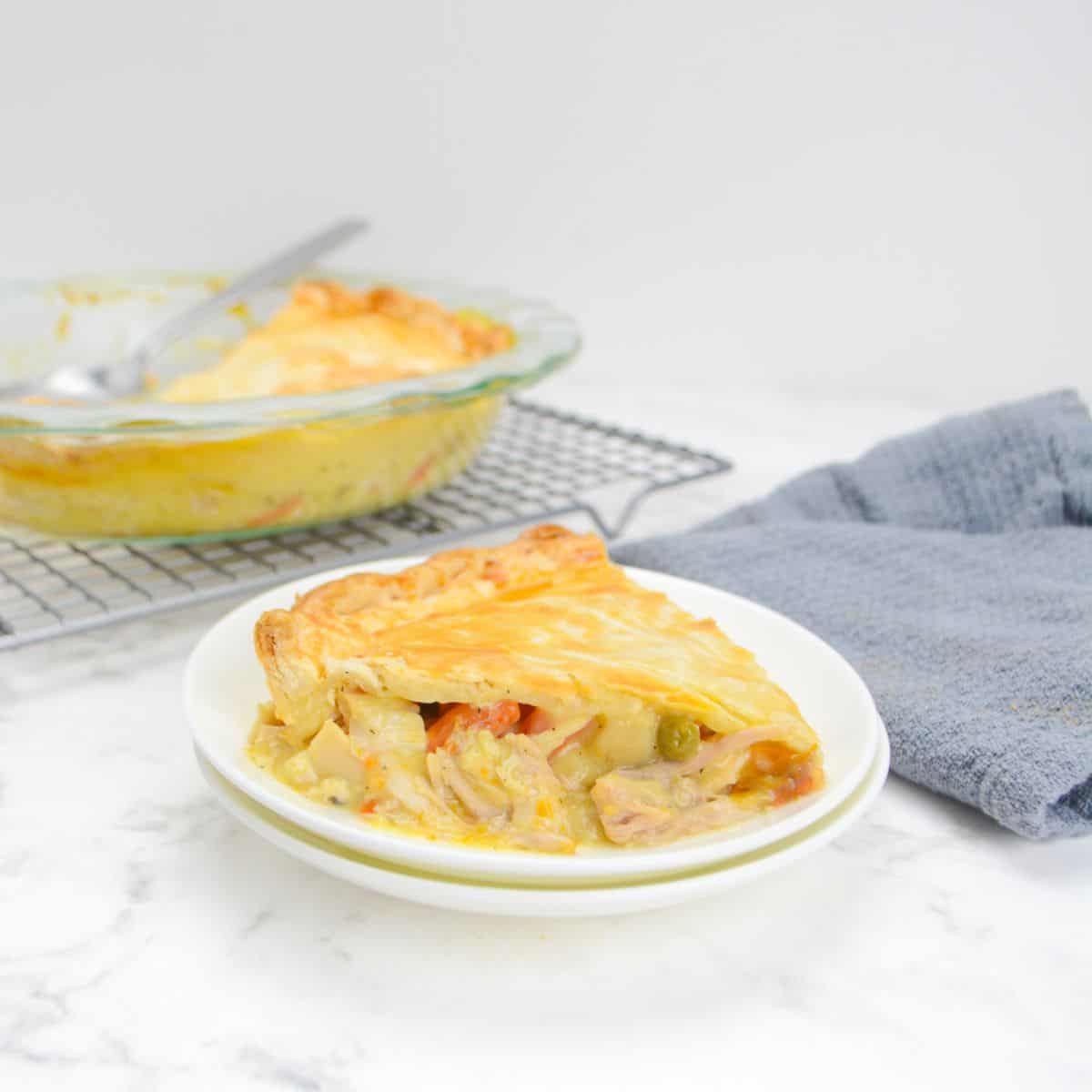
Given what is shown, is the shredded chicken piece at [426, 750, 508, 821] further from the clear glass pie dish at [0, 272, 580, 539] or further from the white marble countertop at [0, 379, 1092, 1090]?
the clear glass pie dish at [0, 272, 580, 539]

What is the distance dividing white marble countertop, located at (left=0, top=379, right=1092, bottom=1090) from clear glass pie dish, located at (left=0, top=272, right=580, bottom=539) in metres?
0.36

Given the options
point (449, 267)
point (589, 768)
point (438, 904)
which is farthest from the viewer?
point (449, 267)

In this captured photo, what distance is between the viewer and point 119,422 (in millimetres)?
1338

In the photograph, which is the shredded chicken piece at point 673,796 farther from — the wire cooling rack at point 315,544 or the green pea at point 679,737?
the wire cooling rack at point 315,544

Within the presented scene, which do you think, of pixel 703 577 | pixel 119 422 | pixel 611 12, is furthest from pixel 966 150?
pixel 119 422

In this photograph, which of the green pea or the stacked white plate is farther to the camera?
the green pea

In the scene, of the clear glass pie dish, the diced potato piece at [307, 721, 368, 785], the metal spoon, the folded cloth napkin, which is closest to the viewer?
the diced potato piece at [307, 721, 368, 785]

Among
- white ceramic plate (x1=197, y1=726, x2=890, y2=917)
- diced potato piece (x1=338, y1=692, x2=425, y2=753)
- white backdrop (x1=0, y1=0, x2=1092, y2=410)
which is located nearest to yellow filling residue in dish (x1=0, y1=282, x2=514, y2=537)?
diced potato piece (x1=338, y1=692, x2=425, y2=753)

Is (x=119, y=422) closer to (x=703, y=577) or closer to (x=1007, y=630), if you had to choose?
(x=703, y=577)

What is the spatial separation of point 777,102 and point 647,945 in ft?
6.83

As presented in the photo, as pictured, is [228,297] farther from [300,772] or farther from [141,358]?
[300,772]

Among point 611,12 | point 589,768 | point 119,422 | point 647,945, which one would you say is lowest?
point 647,945

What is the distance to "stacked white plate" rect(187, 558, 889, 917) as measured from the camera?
871 millimetres

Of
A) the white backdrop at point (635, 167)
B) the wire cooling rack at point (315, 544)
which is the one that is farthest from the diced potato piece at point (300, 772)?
the white backdrop at point (635, 167)
